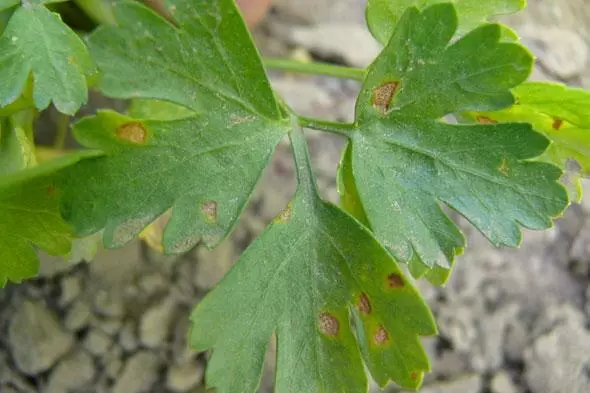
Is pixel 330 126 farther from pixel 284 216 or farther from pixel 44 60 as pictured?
pixel 44 60

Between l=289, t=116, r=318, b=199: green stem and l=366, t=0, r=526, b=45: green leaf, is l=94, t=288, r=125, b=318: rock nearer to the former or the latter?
l=289, t=116, r=318, b=199: green stem

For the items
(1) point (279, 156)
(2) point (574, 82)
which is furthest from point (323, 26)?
(2) point (574, 82)

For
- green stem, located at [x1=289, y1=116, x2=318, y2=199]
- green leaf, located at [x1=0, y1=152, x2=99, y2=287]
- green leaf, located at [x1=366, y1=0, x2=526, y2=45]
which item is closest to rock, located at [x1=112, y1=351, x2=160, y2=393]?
green leaf, located at [x1=0, y1=152, x2=99, y2=287]

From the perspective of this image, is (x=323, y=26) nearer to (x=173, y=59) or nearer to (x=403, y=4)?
(x=403, y=4)

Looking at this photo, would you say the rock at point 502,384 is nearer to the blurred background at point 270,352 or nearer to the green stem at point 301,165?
the blurred background at point 270,352

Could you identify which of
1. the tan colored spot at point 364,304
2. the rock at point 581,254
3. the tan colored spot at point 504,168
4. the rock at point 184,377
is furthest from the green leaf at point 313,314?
the rock at point 581,254

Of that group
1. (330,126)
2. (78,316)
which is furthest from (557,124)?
(78,316)

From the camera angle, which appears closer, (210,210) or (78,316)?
(210,210)
